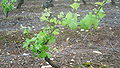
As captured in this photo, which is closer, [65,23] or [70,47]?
[65,23]

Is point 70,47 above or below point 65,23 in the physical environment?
below

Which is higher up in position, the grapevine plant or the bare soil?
the grapevine plant

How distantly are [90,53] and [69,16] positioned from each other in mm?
2208

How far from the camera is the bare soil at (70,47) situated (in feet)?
14.0

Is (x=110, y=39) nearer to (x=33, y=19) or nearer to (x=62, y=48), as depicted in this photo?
(x=62, y=48)

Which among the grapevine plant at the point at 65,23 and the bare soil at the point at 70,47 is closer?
the grapevine plant at the point at 65,23

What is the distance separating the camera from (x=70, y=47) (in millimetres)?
5062

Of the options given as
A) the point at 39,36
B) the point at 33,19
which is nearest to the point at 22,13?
the point at 33,19

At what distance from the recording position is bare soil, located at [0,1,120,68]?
14.0 ft

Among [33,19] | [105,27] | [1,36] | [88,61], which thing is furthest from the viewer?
[33,19]

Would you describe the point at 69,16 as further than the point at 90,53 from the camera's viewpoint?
No

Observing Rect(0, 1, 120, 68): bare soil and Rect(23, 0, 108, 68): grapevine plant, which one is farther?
Rect(0, 1, 120, 68): bare soil

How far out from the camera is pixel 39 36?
2805 millimetres

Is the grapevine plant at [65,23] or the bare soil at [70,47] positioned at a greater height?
the grapevine plant at [65,23]
